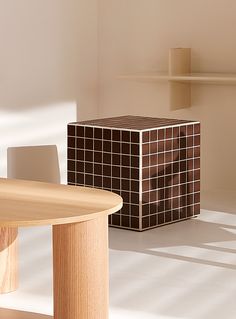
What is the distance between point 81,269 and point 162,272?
0.88m

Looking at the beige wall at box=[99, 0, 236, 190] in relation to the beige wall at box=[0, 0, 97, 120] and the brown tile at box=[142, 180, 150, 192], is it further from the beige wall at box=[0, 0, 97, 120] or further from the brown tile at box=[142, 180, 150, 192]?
the brown tile at box=[142, 180, 150, 192]

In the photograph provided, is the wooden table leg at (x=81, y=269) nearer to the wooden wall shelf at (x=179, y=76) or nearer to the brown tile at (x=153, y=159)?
the brown tile at (x=153, y=159)

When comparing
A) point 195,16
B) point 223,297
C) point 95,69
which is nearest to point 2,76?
point 95,69

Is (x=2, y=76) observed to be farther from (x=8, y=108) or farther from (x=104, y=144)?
(x=104, y=144)

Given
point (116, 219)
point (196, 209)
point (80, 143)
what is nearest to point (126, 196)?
point (116, 219)

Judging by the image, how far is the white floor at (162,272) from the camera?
304cm

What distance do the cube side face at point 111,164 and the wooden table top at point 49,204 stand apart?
972mm

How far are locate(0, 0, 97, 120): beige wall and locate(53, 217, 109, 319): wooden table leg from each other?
93.0 inches

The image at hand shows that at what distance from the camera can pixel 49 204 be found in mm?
2842

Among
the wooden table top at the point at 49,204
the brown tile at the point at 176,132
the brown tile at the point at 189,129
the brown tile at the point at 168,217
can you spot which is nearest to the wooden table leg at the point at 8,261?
the wooden table top at the point at 49,204

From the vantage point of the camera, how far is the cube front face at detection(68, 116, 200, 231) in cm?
414

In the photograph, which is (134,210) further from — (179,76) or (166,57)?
(166,57)

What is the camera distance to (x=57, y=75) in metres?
5.30

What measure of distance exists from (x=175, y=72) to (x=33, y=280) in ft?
7.20
